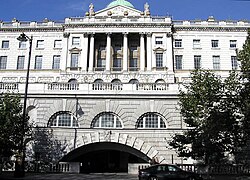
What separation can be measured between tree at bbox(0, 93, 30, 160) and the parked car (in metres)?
9.05

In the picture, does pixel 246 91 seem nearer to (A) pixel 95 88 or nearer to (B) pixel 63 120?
(A) pixel 95 88

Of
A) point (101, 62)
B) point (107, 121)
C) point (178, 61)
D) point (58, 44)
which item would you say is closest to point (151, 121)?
point (107, 121)

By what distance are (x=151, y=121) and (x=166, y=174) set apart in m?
8.17

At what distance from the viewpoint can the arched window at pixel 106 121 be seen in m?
26.8

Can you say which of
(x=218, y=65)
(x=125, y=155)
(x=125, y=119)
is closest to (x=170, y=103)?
(x=125, y=119)

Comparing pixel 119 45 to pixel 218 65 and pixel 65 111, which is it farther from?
pixel 65 111

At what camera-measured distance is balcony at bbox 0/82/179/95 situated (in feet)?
89.4

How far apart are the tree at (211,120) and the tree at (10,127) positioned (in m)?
11.6

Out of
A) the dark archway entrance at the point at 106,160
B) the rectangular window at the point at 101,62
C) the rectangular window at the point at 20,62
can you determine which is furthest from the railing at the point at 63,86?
the rectangular window at the point at 20,62

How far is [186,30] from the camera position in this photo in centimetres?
6003

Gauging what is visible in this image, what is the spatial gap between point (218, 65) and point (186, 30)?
9.32 meters

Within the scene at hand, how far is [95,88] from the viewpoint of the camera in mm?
28016

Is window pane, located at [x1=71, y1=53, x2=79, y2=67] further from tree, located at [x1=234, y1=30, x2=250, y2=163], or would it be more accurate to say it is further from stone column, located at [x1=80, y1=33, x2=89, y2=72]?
tree, located at [x1=234, y1=30, x2=250, y2=163]

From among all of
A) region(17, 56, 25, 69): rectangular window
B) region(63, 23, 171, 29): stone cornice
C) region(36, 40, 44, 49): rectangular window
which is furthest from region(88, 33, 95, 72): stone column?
region(17, 56, 25, 69): rectangular window
